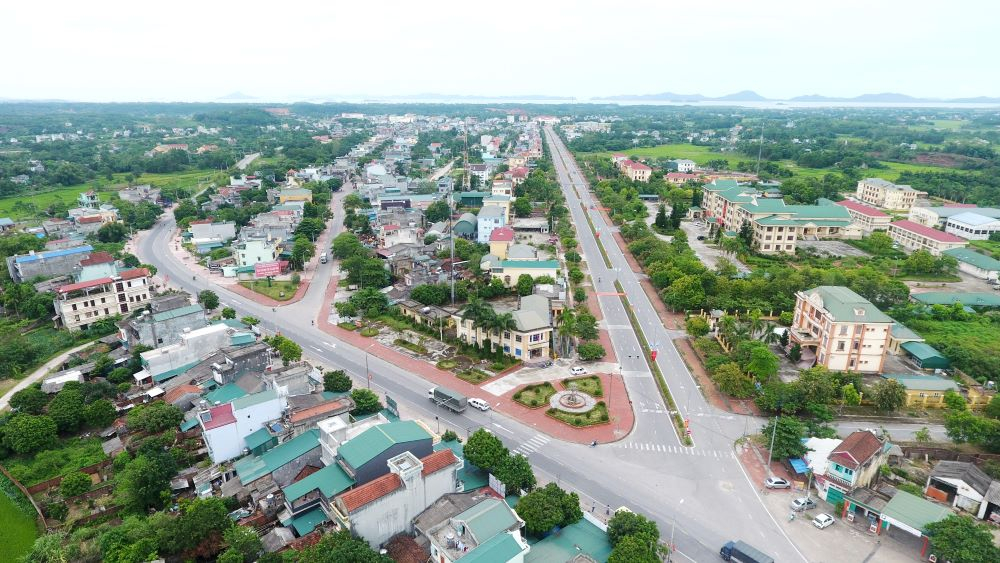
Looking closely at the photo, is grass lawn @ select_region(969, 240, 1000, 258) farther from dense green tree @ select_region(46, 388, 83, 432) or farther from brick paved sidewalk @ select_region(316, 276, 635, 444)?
dense green tree @ select_region(46, 388, 83, 432)

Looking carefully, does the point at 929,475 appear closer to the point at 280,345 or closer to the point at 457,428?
the point at 457,428

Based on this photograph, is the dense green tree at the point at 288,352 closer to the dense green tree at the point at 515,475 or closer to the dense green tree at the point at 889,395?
the dense green tree at the point at 515,475

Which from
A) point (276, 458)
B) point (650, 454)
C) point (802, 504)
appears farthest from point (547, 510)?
point (276, 458)

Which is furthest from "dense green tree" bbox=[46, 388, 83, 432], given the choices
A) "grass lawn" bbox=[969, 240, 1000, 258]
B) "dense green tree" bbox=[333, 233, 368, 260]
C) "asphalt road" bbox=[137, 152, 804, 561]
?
"grass lawn" bbox=[969, 240, 1000, 258]

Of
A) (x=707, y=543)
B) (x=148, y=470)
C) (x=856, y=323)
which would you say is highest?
(x=856, y=323)

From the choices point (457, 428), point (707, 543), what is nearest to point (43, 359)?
point (457, 428)
